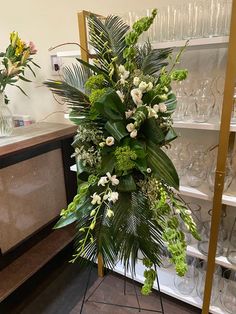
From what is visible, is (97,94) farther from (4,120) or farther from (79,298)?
(79,298)

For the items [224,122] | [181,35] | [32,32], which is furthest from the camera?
[32,32]

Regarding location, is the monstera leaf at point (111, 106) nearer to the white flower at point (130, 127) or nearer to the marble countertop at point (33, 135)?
the white flower at point (130, 127)

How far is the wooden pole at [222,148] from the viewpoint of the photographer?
899 mm

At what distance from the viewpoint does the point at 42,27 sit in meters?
1.71

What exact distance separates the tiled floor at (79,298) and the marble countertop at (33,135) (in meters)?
0.92

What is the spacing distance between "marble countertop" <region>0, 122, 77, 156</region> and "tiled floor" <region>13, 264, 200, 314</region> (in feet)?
3.02

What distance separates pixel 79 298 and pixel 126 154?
1211 millimetres

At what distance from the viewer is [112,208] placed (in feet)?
2.57

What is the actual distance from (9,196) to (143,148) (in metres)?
0.94

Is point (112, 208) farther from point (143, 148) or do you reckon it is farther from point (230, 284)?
point (230, 284)

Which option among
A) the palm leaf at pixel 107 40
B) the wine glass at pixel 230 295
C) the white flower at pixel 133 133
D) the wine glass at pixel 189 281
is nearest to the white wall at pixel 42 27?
the palm leaf at pixel 107 40

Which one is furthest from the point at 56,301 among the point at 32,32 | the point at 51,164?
the point at 32,32

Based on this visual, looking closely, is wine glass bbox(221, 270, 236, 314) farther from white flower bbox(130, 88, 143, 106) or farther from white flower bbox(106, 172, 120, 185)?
white flower bbox(130, 88, 143, 106)

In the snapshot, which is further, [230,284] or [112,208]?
[230,284]
